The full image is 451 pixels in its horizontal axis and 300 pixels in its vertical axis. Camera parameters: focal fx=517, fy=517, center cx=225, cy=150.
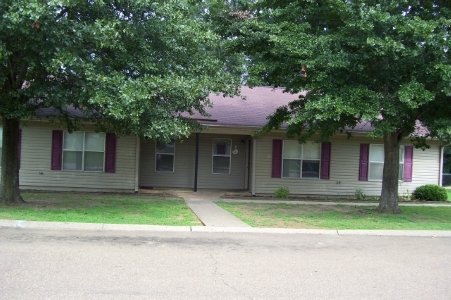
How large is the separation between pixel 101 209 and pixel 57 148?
6562 millimetres

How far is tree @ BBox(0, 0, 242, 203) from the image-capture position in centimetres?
1154

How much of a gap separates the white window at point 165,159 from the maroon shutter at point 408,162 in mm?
10026

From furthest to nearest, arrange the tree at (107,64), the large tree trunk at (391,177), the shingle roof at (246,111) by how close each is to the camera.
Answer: the shingle roof at (246,111), the large tree trunk at (391,177), the tree at (107,64)

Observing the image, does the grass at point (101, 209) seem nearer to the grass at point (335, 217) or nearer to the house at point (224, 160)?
the grass at point (335, 217)

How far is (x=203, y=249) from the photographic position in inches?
372

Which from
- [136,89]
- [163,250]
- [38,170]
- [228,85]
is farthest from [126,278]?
[38,170]

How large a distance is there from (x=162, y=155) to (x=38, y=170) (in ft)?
16.6

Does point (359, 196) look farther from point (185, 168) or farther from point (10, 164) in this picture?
point (10, 164)

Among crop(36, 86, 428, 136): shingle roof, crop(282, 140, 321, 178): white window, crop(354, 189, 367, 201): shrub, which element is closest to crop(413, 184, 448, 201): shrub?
crop(354, 189, 367, 201): shrub

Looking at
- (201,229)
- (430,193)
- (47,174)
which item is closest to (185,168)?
(47,174)

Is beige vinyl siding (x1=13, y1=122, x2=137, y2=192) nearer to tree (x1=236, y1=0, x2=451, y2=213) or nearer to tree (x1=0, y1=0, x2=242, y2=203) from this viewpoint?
tree (x1=0, y1=0, x2=242, y2=203)

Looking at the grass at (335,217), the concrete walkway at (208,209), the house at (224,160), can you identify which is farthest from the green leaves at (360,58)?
the house at (224,160)

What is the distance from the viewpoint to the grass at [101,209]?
40.7 feet

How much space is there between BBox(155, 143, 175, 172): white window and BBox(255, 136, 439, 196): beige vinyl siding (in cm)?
375
